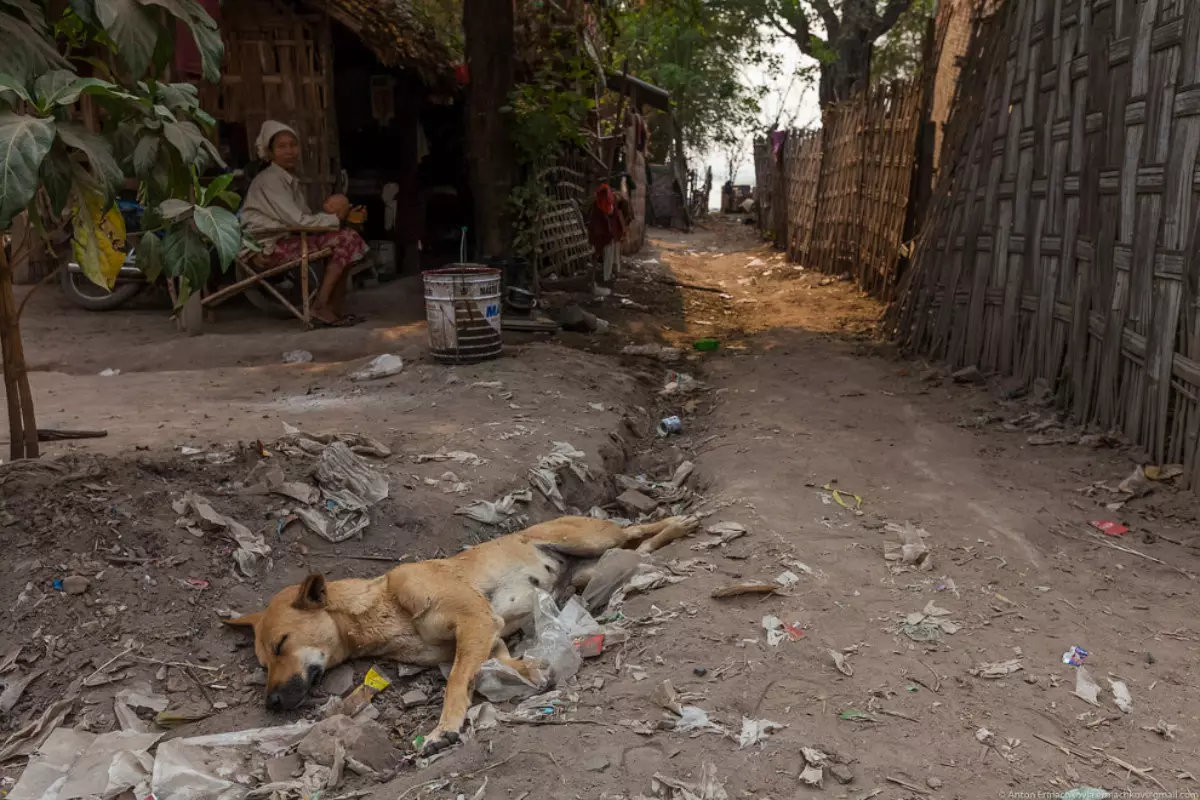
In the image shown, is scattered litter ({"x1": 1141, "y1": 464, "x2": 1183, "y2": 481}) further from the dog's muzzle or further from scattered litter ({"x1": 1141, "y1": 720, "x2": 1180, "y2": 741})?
the dog's muzzle

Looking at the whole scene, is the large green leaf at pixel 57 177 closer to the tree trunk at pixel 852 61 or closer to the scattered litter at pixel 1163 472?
the scattered litter at pixel 1163 472

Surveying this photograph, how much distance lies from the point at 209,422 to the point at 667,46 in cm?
2525

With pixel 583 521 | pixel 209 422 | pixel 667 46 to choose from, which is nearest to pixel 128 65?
pixel 583 521

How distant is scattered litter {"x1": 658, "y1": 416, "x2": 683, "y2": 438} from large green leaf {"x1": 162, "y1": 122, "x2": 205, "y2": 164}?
362 centimetres

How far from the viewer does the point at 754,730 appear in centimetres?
258

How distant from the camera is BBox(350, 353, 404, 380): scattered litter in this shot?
22.6ft

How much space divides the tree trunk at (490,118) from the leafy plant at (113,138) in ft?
17.6

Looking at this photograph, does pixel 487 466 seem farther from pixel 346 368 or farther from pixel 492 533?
pixel 346 368

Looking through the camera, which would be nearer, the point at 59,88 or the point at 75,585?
the point at 59,88

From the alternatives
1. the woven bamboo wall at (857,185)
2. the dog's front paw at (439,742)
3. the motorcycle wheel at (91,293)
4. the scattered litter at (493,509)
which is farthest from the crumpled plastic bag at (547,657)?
the woven bamboo wall at (857,185)

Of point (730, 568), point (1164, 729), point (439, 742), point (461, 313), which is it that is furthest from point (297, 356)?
point (1164, 729)

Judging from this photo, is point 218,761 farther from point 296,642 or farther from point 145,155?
point 145,155

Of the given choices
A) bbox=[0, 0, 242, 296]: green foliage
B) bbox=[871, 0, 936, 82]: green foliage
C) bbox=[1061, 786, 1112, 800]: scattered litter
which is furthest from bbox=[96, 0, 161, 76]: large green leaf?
bbox=[871, 0, 936, 82]: green foliage

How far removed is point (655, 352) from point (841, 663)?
18.4 feet
